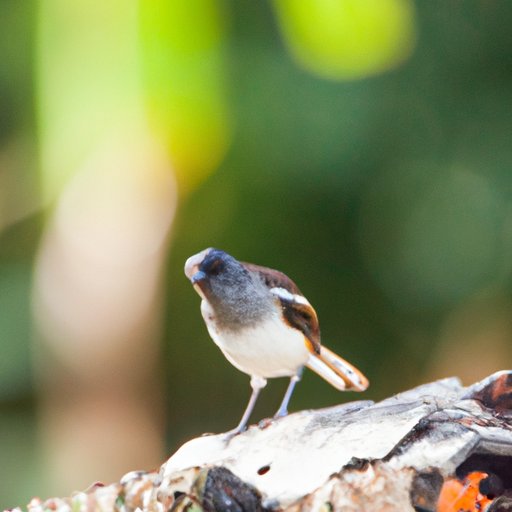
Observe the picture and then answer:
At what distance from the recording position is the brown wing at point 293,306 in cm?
144

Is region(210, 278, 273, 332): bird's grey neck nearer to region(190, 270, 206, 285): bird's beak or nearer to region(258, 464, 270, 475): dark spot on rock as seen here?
region(190, 270, 206, 285): bird's beak

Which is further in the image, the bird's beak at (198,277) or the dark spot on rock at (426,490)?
the bird's beak at (198,277)

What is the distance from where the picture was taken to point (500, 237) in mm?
2848


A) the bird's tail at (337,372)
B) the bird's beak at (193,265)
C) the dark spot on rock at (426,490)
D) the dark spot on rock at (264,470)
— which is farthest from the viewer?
the bird's tail at (337,372)

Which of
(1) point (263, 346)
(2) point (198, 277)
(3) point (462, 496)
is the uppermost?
(2) point (198, 277)

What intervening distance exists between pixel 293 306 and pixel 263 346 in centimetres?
9

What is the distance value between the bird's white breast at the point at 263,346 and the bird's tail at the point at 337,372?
0.09 meters

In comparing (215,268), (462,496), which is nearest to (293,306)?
(215,268)

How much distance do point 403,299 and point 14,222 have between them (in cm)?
122

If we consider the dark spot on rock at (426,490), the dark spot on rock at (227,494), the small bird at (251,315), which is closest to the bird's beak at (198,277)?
the small bird at (251,315)

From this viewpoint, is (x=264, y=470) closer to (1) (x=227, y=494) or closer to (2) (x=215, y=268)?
(1) (x=227, y=494)

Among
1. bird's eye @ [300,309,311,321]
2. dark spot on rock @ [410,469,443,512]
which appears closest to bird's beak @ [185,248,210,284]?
bird's eye @ [300,309,311,321]

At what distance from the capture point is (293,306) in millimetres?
1439

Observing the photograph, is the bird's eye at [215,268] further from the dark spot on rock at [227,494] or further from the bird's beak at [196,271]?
the dark spot on rock at [227,494]
